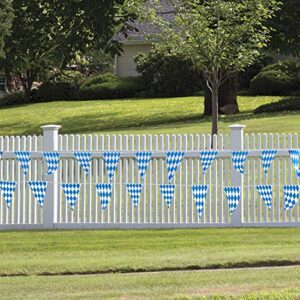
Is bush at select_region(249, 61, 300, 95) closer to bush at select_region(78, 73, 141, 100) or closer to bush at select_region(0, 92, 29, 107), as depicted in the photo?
bush at select_region(78, 73, 141, 100)

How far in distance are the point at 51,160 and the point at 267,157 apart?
344 cm

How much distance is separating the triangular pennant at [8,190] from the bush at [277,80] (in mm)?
24798

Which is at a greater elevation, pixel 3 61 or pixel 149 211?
pixel 3 61

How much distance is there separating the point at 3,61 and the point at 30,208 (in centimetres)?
1971

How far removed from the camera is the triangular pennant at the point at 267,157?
12.6 meters

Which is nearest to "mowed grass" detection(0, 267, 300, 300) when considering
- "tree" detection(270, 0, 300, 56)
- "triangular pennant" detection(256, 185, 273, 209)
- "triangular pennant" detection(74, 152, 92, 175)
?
"triangular pennant" detection(256, 185, 273, 209)

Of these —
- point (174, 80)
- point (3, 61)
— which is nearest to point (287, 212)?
point (3, 61)

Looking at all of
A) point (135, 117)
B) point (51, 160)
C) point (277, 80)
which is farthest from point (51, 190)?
point (277, 80)

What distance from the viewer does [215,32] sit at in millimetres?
19281

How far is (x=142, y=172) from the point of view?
12844 mm

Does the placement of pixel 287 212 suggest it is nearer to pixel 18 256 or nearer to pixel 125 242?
pixel 125 242

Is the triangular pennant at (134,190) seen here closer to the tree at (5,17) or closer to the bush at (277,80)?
the tree at (5,17)

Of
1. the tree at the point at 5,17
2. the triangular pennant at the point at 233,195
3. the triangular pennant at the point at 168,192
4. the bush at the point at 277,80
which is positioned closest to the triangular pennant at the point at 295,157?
the triangular pennant at the point at 233,195

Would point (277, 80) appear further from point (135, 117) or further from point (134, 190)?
point (134, 190)
